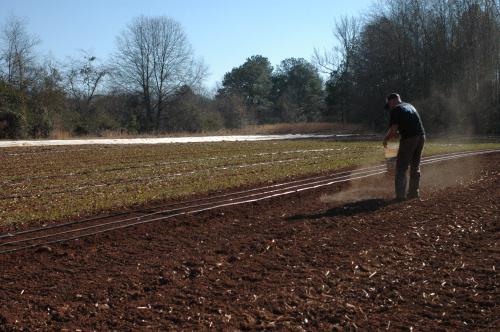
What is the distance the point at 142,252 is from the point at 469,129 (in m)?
44.7

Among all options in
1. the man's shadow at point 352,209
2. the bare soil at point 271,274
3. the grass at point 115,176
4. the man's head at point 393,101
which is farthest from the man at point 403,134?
the grass at point 115,176

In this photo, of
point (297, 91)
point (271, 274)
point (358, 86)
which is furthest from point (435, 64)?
point (271, 274)

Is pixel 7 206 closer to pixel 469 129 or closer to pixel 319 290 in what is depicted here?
pixel 319 290

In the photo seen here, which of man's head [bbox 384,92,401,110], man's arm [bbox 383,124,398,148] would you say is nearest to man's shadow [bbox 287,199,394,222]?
man's arm [bbox 383,124,398,148]

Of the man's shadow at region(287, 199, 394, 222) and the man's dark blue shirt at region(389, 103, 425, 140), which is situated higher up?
the man's dark blue shirt at region(389, 103, 425, 140)

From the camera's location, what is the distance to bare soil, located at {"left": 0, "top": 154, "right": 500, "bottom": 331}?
5.18 metres

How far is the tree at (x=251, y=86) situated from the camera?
89.2 m

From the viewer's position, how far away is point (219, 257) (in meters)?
7.17

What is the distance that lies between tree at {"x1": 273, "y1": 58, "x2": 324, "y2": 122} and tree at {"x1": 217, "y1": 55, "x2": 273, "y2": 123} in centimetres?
230

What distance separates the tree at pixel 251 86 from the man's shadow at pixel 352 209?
254 ft

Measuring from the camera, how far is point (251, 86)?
89688 mm

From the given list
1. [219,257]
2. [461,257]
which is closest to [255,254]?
[219,257]

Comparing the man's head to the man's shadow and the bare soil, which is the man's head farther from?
the bare soil

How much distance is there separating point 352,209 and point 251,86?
263 feet
